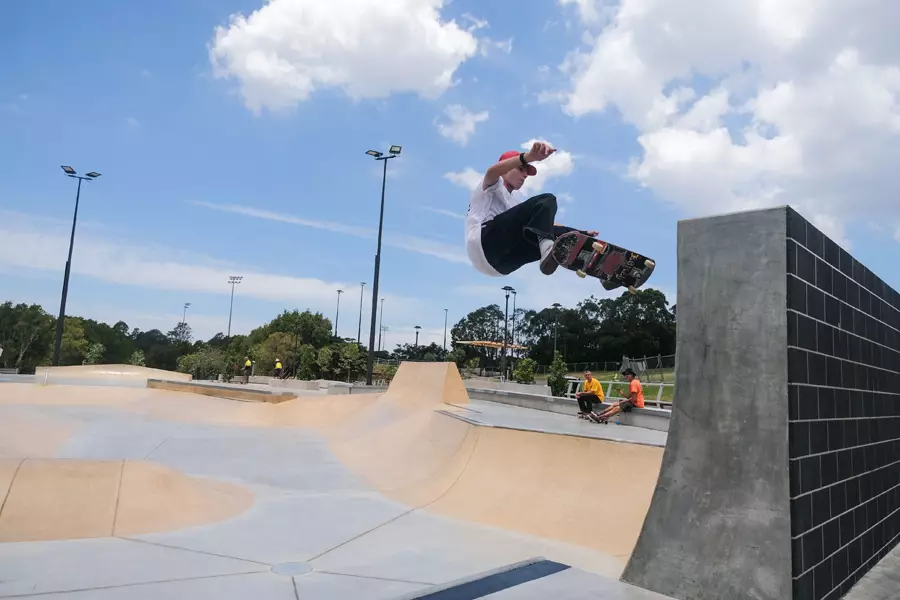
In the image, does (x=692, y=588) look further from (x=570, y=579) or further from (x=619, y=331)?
(x=619, y=331)

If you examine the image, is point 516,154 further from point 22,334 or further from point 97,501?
point 22,334

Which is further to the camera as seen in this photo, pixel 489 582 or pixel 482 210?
pixel 482 210

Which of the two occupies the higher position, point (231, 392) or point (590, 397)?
point (590, 397)

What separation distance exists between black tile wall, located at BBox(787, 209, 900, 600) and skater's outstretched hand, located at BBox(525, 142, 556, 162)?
1.86m

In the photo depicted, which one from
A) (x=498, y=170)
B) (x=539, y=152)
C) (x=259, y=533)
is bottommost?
(x=259, y=533)

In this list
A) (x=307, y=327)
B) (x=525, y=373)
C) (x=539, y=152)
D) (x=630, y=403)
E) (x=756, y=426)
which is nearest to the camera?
(x=756, y=426)

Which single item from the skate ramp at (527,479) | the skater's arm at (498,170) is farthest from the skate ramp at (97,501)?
the skater's arm at (498,170)

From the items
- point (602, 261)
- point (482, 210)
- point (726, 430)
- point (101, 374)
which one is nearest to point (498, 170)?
point (482, 210)

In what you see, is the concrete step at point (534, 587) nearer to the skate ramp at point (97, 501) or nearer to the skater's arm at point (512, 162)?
the skater's arm at point (512, 162)

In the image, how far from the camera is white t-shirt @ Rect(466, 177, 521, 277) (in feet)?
15.7

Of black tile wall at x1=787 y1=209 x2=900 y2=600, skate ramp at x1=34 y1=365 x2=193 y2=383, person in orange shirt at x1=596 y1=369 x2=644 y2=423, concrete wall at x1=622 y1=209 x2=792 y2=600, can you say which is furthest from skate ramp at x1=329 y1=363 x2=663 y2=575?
skate ramp at x1=34 y1=365 x2=193 y2=383

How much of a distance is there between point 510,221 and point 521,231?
0.41ft

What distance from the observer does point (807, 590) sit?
11.0 ft

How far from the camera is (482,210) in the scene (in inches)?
189
